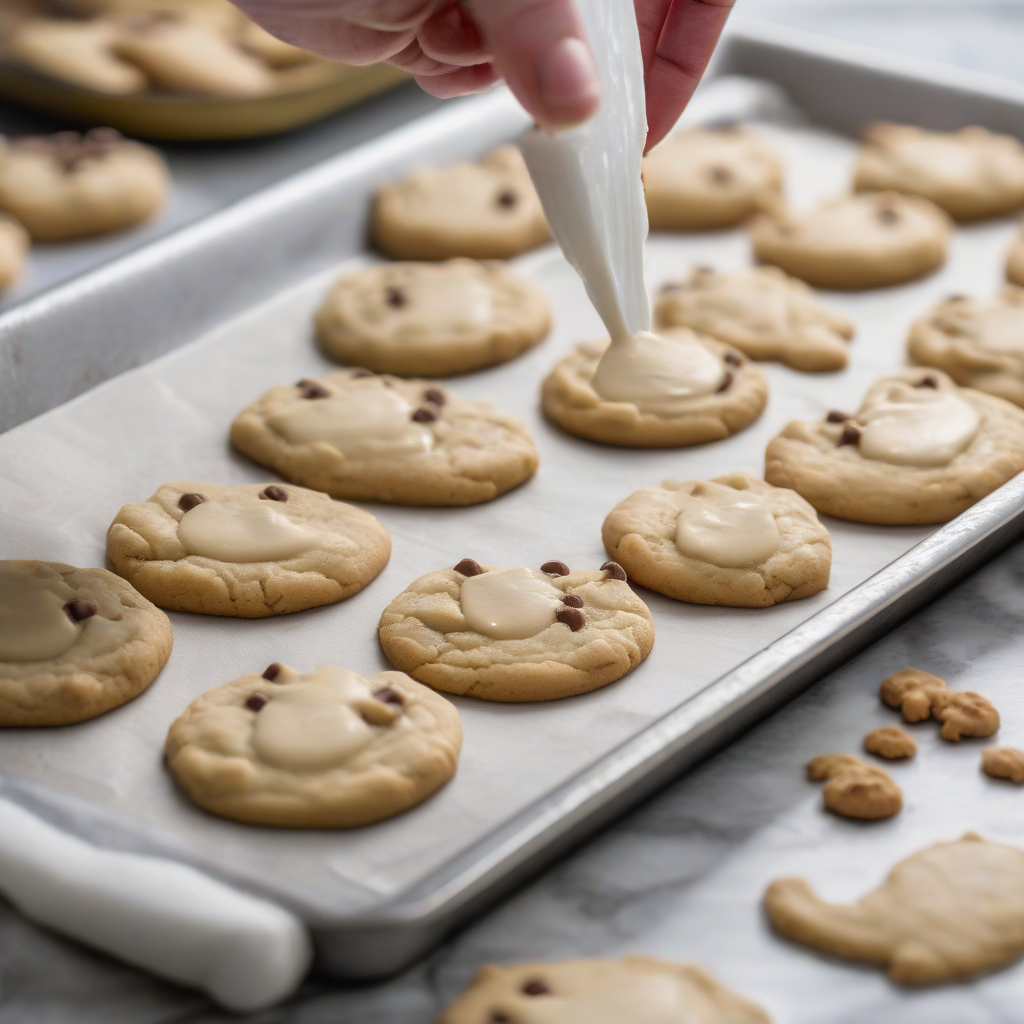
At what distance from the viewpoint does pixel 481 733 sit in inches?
82.3

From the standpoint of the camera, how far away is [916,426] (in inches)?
107

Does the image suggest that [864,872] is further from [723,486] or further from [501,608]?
[723,486]

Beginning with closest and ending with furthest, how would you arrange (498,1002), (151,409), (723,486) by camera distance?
(498,1002) < (723,486) < (151,409)

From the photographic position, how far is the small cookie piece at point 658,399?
2758 mm

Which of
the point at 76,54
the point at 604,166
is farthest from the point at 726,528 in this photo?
the point at 76,54

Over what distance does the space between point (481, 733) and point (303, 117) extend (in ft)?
8.78

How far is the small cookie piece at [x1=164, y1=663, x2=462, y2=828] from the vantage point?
1.88 metres

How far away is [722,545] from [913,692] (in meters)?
0.43

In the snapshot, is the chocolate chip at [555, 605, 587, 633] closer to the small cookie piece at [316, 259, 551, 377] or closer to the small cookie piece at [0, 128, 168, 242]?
the small cookie piece at [316, 259, 551, 377]

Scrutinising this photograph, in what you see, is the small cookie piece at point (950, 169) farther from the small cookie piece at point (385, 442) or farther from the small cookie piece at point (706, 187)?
the small cookie piece at point (385, 442)

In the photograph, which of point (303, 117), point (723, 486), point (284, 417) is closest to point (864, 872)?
point (723, 486)

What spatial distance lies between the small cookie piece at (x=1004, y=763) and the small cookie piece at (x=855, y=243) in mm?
1660

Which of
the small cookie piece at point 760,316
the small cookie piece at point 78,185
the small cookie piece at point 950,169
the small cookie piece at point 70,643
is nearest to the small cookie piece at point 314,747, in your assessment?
the small cookie piece at point 70,643

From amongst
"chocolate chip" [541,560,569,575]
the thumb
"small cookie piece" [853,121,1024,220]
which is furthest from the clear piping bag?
"small cookie piece" [853,121,1024,220]
